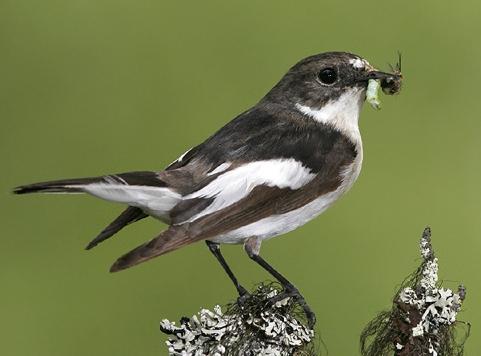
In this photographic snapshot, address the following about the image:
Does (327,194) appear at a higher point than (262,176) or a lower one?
lower

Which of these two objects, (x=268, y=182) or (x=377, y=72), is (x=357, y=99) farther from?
(x=268, y=182)

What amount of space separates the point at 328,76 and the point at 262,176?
1.28 feet

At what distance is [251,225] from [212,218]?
15 cm

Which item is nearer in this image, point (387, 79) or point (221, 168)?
point (221, 168)

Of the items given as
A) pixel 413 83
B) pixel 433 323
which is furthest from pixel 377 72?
pixel 413 83

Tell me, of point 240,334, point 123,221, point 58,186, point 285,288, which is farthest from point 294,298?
point 58,186

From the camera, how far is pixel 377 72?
2467 mm

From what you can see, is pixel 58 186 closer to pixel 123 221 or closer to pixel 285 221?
Result: pixel 123 221

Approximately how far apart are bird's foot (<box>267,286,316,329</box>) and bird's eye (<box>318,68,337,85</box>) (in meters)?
0.62

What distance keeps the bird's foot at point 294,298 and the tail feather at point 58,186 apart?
46 centimetres

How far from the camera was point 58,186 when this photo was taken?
2.04 m

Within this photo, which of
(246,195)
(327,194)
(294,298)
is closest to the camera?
(294,298)

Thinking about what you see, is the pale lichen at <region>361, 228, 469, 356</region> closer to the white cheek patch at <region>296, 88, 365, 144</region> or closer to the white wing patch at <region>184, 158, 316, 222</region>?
the white wing patch at <region>184, 158, 316, 222</region>

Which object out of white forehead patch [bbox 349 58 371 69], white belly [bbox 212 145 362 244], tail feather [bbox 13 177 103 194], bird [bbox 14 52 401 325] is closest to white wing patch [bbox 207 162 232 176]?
bird [bbox 14 52 401 325]
